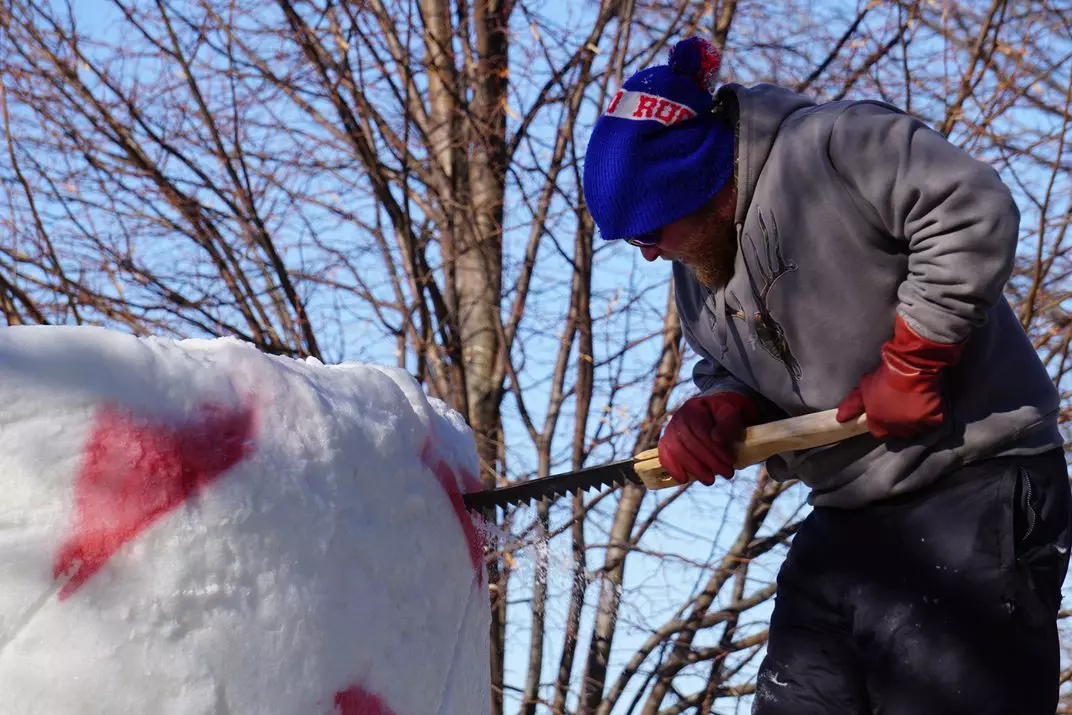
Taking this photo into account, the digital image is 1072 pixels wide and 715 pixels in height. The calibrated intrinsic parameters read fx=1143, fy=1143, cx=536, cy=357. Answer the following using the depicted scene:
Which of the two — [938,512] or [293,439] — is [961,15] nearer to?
[938,512]

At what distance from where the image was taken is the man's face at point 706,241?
6.59 feet

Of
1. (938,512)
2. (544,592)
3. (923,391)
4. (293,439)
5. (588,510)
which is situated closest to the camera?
(293,439)

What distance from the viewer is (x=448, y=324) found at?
15.2 ft

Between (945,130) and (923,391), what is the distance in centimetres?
282

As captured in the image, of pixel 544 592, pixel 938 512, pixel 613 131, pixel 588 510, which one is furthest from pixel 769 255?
pixel 588 510

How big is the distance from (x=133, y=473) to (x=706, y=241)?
3.62 feet

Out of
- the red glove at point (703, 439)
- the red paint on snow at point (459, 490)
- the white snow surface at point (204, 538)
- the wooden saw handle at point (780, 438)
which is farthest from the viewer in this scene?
the red glove at point (703, 439)

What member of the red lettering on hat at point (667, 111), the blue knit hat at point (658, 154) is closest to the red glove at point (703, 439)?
the blue knit hat at point (658, 154)

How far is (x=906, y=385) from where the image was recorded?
72.2 inches

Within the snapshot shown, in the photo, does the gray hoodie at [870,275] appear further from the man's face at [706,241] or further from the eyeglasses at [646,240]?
the eyeglasses at [646,240]

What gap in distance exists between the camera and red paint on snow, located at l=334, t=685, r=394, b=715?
1.46m

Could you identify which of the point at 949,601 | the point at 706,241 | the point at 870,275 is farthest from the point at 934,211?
the point at 949,601

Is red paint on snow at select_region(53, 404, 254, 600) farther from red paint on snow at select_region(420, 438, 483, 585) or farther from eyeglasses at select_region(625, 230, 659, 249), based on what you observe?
eyeglasses at select_region(625, 230, 659, 249)

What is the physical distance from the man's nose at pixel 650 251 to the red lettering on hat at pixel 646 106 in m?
0.23
